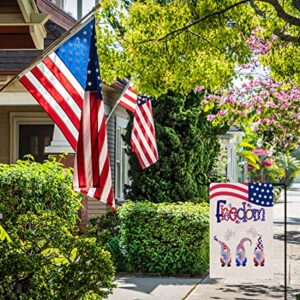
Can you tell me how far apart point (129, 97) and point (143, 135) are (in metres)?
0.84

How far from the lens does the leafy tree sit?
11.7 meters

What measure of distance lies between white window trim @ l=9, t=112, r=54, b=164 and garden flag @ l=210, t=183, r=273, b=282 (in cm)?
955

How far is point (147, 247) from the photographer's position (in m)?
14.8

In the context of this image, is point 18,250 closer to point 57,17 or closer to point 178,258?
point 178,258

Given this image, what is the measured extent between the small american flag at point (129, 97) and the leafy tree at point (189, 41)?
2.19m

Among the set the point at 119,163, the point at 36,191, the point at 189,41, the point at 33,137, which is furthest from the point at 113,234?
the point at 119,163

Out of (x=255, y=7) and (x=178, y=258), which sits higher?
(x=255, y=7)

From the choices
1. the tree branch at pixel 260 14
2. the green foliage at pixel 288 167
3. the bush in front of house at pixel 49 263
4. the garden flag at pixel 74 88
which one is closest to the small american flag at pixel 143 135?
the tree branch at pixel 260 14

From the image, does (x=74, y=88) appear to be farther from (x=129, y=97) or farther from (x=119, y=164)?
(x=119, y=164)

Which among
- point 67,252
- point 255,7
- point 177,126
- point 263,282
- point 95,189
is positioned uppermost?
point 255,7

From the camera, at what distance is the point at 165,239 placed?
1480 centimetres

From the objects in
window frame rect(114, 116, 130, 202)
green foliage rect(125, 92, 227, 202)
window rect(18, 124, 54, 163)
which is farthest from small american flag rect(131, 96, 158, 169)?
window frame rect(114, 116, 130, 202)

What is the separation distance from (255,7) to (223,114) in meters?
6.48

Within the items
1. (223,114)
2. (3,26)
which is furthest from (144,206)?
(3,26)
